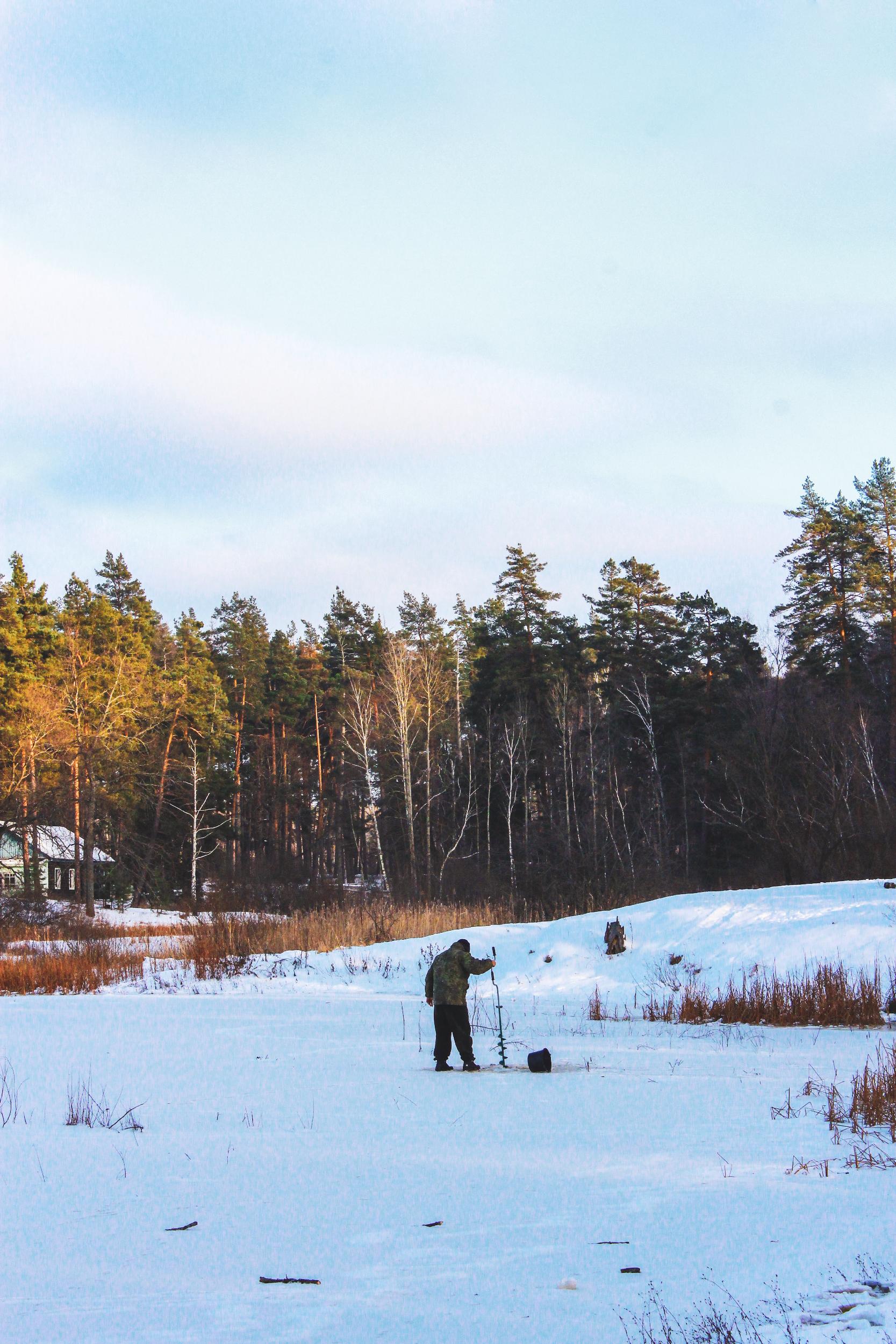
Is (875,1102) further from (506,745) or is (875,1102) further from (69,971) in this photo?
(506,745)

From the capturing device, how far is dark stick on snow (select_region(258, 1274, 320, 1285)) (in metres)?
4.79

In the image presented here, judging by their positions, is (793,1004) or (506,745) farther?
(506,745)

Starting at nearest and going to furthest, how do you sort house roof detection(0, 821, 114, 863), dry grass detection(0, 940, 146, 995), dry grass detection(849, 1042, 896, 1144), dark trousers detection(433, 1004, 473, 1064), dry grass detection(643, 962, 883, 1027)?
dry grass detection(849, 1042, 896, 1144), dark trousers detection(433, 1004, 473, 1064), dry grass detection(643, 962, 883, 1027), dry grass detection(0, 940, 146, 995), house roof detection(0, 821, 114, 863)

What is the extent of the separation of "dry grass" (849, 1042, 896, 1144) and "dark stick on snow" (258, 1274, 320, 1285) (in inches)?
180

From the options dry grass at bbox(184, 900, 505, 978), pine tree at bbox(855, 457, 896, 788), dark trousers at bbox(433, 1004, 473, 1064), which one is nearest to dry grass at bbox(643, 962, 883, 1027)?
dark trousers at bbox(433, 1004, 473, 1064)

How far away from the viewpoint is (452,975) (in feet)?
38.3

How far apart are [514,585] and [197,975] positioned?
35.1 m

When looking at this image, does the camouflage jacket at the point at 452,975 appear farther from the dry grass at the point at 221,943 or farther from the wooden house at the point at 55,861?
the wooden house at the point at 55,861

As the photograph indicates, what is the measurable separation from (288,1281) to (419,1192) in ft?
5.35

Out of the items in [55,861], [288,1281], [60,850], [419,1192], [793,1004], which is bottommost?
[793,1004]

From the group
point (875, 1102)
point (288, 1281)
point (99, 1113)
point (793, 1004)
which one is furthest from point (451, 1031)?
point (288, 1281)

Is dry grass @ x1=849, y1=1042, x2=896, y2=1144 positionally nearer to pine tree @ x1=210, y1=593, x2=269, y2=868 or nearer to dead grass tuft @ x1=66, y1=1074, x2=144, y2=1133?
dead grass tuft @ x1=66, y1=1074, x2=144, y2=1133

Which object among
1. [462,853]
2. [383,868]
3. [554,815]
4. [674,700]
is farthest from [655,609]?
[383,868]

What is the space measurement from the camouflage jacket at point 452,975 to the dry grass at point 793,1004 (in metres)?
6.06
